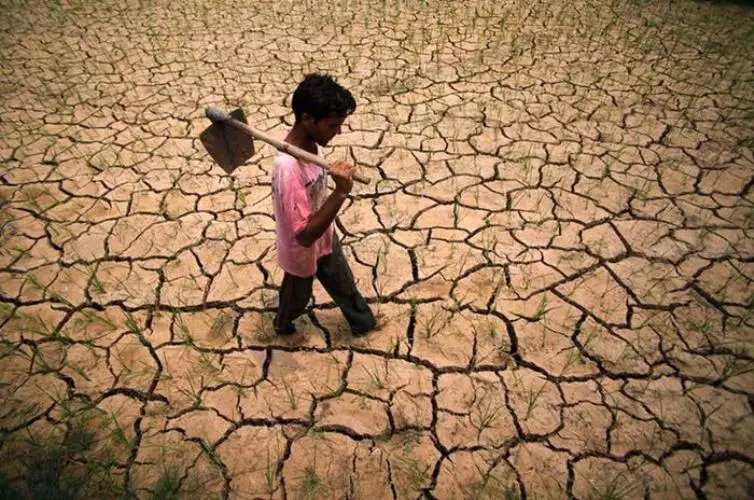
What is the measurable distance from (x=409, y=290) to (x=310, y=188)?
1010mm

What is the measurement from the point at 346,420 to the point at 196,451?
1.93ft

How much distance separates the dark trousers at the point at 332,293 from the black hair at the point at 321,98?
1.96 ft

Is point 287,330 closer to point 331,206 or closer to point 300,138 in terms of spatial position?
point 331,206

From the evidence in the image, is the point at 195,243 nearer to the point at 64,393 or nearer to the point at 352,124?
the point at 64,393

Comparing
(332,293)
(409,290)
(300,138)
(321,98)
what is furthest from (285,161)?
(409,290)

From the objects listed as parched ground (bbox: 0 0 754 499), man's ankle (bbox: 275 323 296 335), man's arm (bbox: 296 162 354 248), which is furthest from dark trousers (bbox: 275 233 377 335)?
man's arm (bbox: 296 162 354 248)

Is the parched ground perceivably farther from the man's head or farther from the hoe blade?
the man's head

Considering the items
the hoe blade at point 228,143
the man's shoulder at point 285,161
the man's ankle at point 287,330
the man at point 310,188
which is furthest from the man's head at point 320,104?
the man's ankle at point 287,330

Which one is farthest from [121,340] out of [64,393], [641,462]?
[641,462]

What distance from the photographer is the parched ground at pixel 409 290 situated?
5.40ft

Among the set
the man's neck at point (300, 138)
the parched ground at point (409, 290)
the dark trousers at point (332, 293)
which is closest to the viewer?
the man's neck at point (300, 138)

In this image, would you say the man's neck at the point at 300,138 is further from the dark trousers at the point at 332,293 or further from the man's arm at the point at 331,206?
the dark trousers at the point at 332,293

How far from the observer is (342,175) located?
50.1 inches

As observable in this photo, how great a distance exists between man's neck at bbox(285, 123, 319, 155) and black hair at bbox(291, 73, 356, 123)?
63 millimetres
